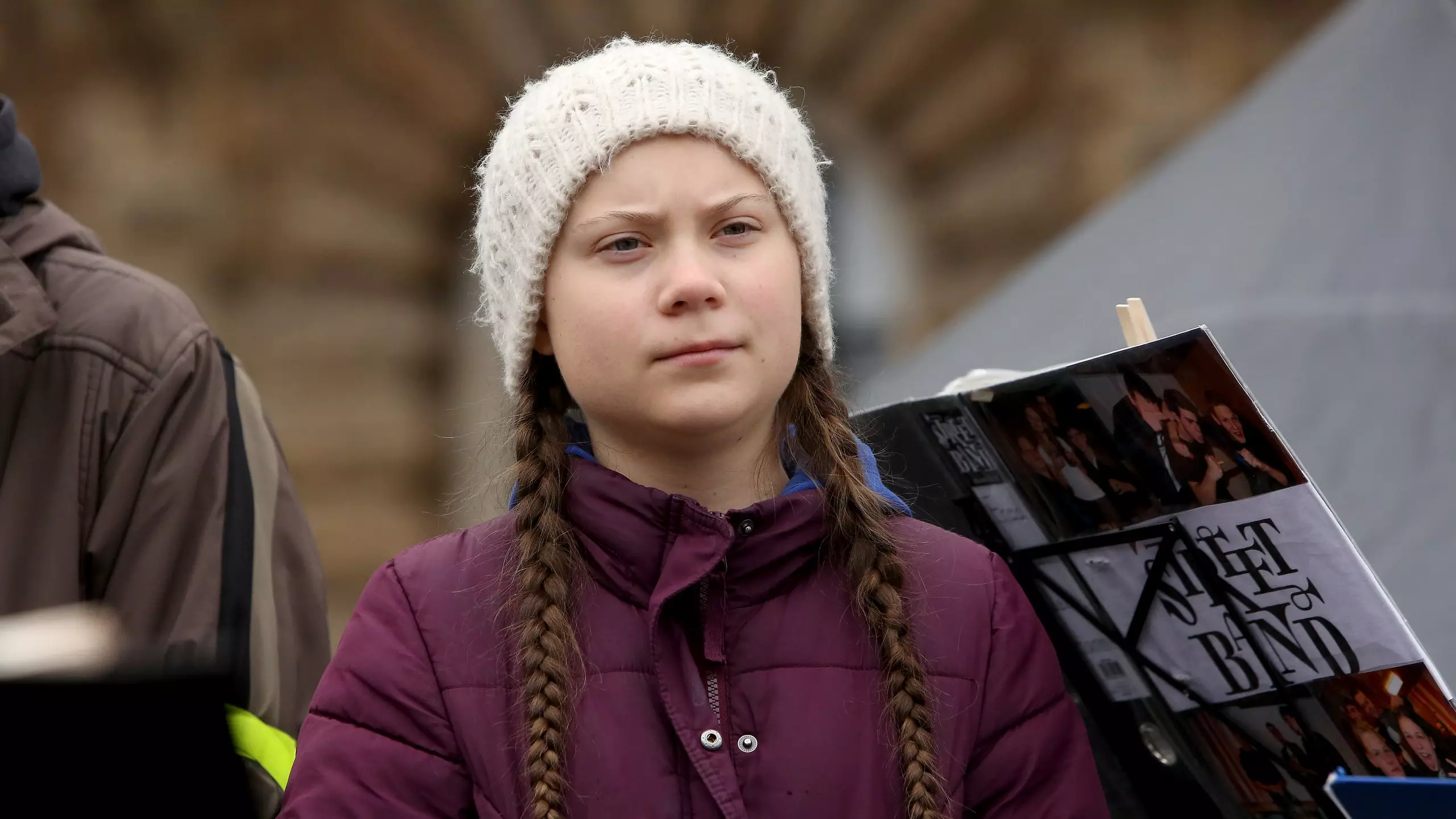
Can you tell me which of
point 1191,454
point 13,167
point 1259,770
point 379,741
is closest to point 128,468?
point 13,167

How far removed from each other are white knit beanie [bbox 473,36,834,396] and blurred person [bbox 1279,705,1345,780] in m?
0.61

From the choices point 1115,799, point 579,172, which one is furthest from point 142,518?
point 1115,799

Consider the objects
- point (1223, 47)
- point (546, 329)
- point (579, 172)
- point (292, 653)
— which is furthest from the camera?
point (1223, 47)

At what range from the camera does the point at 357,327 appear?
6.05 m

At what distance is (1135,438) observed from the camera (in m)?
1.64

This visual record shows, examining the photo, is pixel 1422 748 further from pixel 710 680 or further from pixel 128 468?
pixel 128 468

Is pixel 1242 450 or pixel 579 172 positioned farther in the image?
pixel 579 172

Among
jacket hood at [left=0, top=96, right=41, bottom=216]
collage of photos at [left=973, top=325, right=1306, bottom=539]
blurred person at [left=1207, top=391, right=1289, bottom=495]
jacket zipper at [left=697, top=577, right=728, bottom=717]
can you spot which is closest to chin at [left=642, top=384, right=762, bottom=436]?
jacket zipper at [left=697, top=577, right=728, bottom=717]

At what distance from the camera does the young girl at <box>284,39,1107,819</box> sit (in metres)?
1.58

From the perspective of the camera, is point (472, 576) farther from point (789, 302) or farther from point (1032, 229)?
point (1032, 229)

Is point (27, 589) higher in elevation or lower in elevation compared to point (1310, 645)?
higher

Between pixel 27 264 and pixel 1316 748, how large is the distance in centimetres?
150

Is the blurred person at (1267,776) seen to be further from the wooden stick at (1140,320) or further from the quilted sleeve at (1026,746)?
the wooden stick at (1140,320)

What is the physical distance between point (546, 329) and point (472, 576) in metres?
0.28
